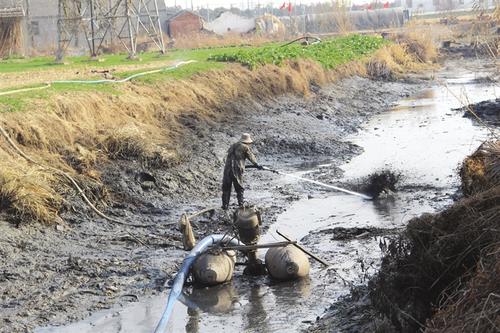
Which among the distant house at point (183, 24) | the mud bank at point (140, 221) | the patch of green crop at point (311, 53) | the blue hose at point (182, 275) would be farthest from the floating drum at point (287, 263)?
the distant house at point (183, 24)

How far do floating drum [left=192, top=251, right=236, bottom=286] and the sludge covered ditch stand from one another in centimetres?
19

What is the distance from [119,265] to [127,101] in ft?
30.6

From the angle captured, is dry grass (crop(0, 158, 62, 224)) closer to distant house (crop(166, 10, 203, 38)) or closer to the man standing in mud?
the man standing in mud

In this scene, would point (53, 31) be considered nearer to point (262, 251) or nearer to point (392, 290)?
point (262, 251)

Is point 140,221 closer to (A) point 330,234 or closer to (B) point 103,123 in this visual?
(A) point 330,234

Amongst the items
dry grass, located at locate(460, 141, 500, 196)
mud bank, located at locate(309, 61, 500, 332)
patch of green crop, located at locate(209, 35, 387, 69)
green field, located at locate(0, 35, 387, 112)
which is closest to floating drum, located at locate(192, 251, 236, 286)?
mud bank, located at locate(309, 61, 500, 332)

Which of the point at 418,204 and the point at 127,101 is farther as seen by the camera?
the point at 127,101

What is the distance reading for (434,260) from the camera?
8641mm

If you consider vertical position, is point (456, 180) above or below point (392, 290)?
below

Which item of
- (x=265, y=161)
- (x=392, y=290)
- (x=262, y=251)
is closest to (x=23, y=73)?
(x=265, y=161)

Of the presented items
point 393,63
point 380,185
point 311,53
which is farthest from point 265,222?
point 393,63

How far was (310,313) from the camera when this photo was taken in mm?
11320

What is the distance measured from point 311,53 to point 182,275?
28.6m

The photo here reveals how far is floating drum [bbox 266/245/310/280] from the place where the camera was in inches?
490
